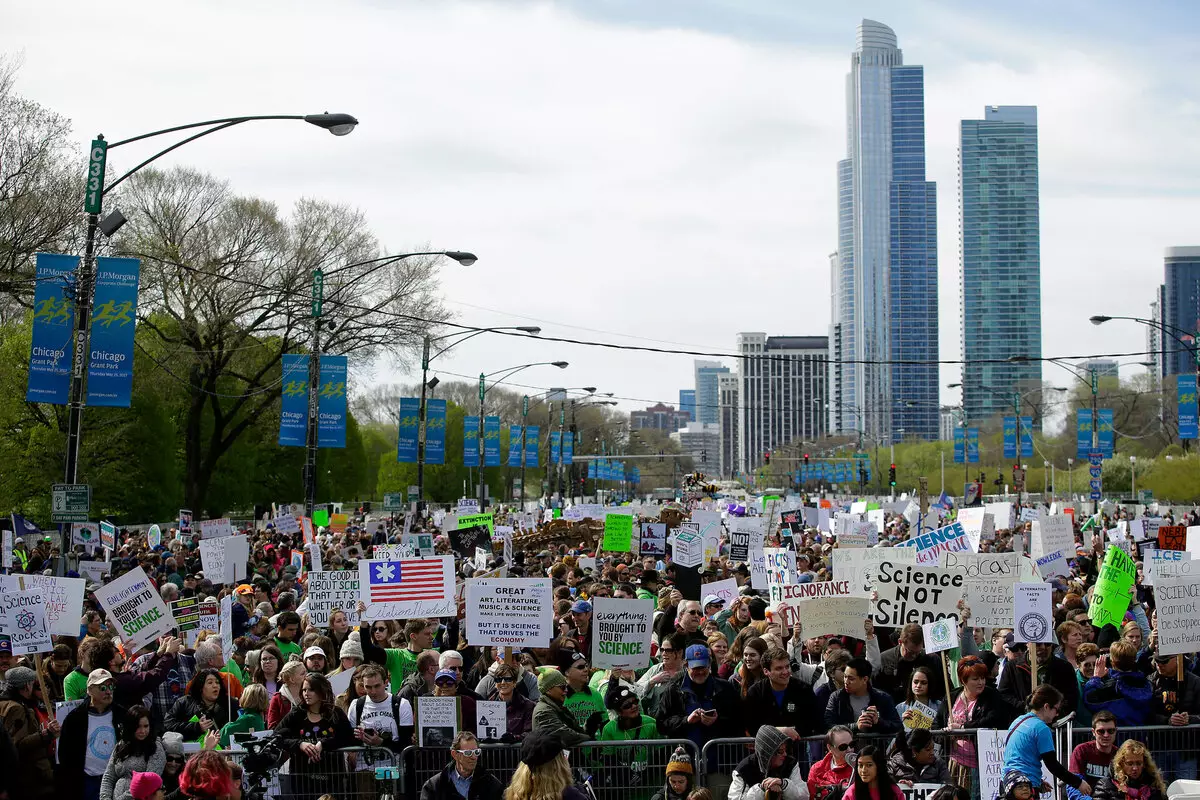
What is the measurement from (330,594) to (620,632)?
369 cm

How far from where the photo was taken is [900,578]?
490 inches

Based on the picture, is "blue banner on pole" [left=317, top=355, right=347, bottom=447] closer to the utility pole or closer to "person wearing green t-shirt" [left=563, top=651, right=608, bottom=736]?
the utility pole

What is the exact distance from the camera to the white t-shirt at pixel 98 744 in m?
9.09

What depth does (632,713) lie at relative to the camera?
9633 mm

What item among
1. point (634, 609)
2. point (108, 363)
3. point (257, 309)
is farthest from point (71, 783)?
point (257, 309)

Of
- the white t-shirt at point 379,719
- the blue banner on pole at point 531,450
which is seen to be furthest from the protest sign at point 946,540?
the blue banner on pole at point 531,450

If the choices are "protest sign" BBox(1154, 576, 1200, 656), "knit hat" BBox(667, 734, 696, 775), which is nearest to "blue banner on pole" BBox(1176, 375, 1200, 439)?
"protest sign" BBox(1154, 576, 1200, 656)

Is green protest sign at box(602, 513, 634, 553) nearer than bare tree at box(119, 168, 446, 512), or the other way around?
green protest sign at box(602, 513, 634, 553)

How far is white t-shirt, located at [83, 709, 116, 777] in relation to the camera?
909cm

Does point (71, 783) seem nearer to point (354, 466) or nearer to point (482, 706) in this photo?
point (482, 706)

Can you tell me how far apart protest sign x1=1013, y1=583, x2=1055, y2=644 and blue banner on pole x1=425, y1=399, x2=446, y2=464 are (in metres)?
28.1

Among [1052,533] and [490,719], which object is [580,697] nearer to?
[490,719]

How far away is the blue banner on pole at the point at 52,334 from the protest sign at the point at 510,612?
8.84m

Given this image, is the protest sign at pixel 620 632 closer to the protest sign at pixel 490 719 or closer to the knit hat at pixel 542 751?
the protest sign at pixel 490 719
